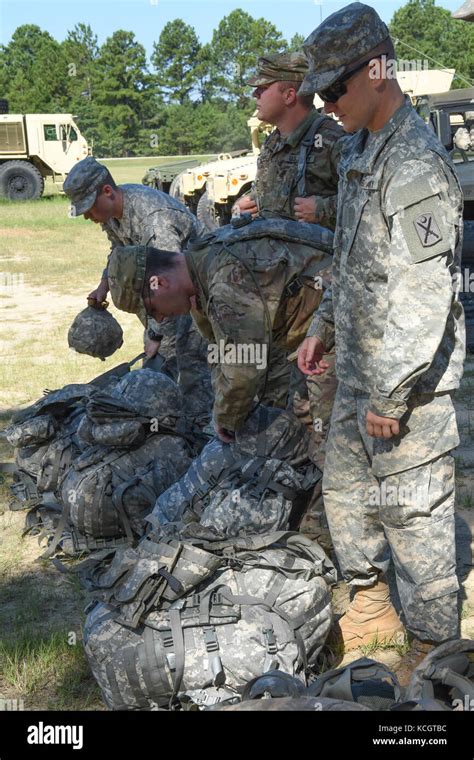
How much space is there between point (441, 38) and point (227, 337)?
177 ft

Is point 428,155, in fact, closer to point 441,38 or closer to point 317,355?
point 317,355

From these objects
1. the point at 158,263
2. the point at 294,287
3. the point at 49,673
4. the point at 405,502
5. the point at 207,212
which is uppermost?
the point at 207,212

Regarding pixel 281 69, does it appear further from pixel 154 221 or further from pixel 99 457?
pixel 99 457

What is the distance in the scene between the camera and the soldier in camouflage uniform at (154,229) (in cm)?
531

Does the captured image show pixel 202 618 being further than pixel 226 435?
No

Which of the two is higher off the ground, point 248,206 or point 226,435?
point 248,206

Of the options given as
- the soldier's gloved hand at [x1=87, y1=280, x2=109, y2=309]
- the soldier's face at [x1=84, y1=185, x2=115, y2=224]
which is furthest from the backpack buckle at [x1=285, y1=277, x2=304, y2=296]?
the soldier's face at [x1=84, y1=185, x2=115, y2=224]

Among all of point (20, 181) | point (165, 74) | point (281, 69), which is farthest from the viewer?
point (165, 74)

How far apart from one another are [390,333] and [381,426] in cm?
31

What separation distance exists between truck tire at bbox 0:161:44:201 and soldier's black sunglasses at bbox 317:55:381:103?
79.2 feet

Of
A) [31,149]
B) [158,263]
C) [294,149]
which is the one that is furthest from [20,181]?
[158,263]

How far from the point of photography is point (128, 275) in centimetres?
382

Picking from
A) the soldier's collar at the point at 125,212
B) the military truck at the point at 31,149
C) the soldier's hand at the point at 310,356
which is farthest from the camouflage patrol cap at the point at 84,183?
the military truck at the point at 31,149

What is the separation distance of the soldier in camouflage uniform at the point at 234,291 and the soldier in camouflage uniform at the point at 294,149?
1023 mm
